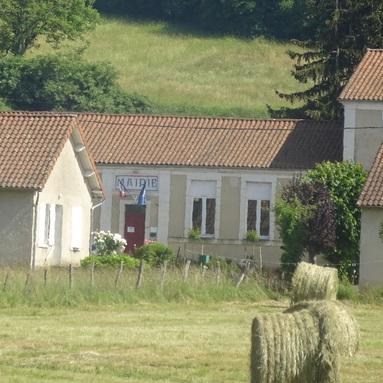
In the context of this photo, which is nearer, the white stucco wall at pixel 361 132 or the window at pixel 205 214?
the white stucco wall at pixel 361 132

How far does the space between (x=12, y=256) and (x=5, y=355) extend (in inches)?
718

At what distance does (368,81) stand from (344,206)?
7.24m

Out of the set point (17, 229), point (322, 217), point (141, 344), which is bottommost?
point (141, 344)

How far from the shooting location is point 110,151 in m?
50.3

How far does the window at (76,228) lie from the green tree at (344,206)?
7271 mm

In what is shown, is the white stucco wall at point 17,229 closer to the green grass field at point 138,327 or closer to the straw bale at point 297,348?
the green grass field at point 138,327

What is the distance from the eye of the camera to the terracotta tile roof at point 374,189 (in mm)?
38594

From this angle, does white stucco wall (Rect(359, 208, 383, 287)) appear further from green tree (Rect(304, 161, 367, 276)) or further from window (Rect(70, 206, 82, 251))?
window (Rect(70, 206, 82, 251))

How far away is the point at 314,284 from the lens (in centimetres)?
2591

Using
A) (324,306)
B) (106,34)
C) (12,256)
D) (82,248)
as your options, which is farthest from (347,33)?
(106,34)

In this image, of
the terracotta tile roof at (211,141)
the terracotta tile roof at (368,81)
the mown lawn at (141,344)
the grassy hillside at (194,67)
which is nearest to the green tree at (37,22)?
the grassy hillside at (194,67)

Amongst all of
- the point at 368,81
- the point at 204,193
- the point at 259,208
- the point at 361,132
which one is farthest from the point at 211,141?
the point at 368,81

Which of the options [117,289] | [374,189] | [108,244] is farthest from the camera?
[108,244]

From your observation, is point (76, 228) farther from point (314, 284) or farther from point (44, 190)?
point (314, 284)
